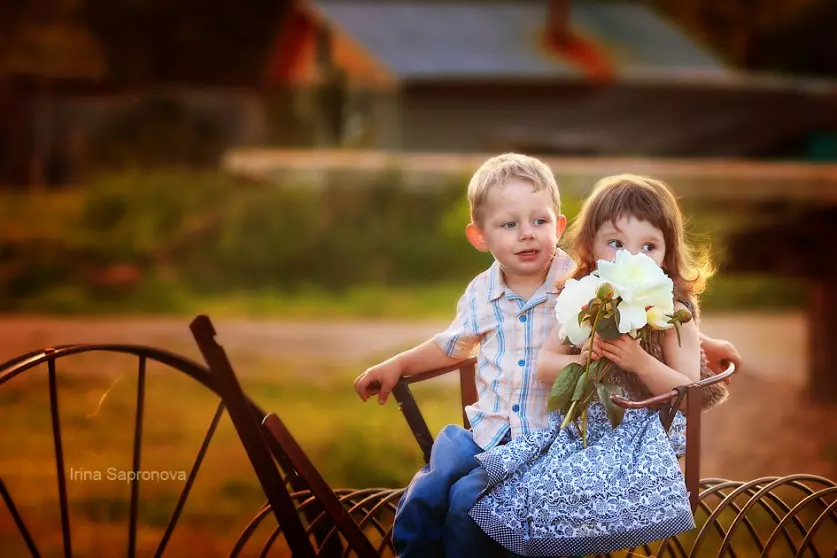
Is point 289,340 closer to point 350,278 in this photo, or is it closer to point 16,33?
point 350,278

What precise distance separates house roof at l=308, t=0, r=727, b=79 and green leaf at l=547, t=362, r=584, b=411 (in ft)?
35.5

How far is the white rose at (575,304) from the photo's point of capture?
6.16 ft

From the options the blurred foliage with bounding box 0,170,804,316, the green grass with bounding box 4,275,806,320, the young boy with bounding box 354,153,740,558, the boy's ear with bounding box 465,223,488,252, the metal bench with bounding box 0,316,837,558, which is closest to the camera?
the metal bench with bounding box 0,316,837,558

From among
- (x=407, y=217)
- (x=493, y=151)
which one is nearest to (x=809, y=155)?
(x=493, y=151)

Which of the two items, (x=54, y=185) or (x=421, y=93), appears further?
(x=54, y=185)

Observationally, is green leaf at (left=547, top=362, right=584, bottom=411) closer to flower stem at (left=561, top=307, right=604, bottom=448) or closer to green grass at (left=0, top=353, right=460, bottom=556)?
flower stem at (left=561, top=307, right=604, bottom=448)

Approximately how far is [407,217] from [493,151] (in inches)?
126

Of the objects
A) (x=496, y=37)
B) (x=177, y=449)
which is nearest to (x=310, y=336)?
(x=177, y=449)

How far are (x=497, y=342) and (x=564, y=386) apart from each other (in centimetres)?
23

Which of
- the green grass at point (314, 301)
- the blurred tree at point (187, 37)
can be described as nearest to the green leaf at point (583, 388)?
the green grass at point (314, 301)

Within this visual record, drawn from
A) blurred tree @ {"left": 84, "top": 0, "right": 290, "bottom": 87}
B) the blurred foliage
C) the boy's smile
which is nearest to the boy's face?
the boy's smile

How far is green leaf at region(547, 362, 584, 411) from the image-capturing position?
6.25 ft

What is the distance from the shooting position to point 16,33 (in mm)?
15977

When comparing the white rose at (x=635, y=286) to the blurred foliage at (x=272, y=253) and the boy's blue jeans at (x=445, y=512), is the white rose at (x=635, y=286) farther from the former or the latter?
the blurred foliage at (x=272, y=253)
